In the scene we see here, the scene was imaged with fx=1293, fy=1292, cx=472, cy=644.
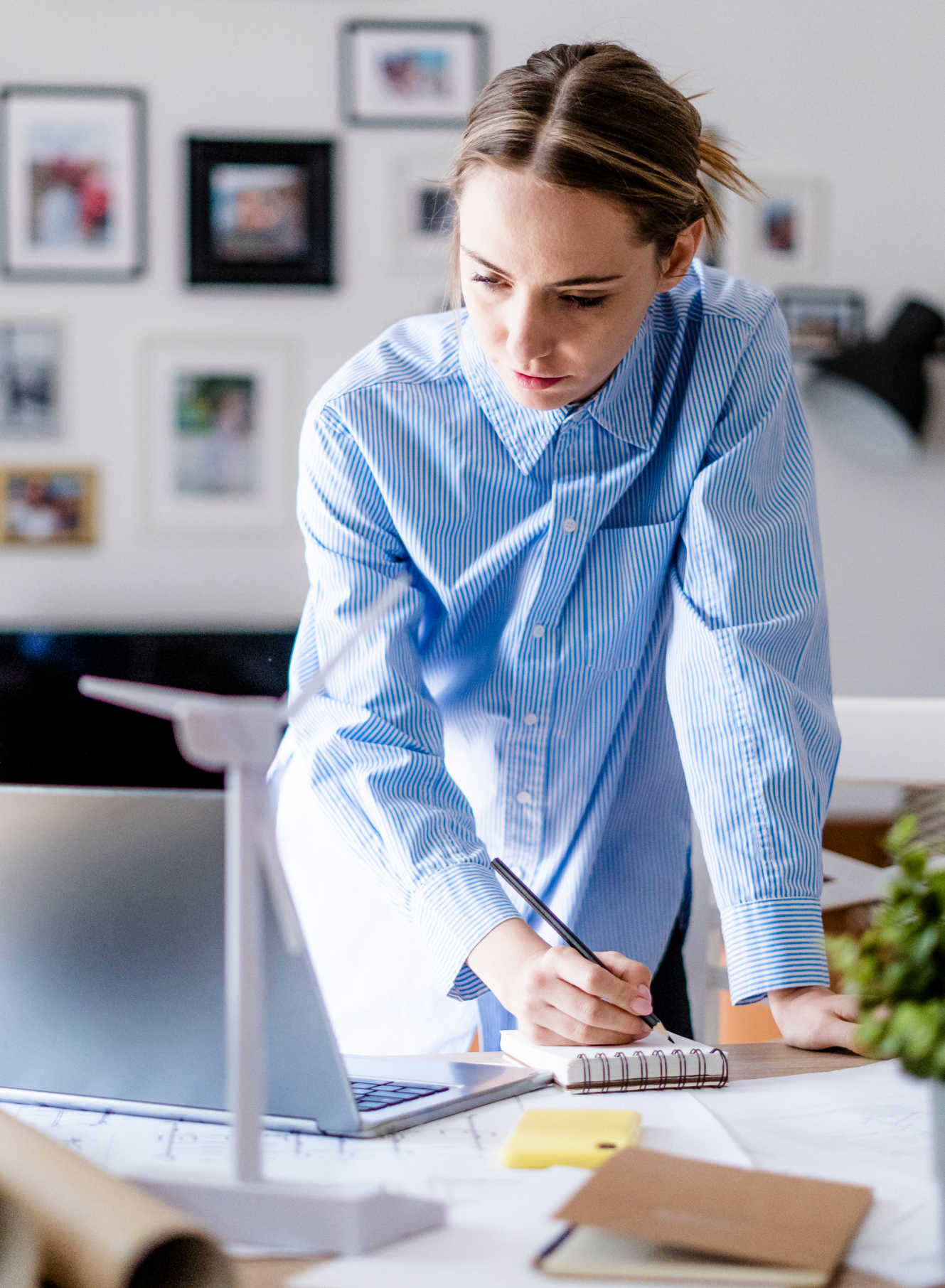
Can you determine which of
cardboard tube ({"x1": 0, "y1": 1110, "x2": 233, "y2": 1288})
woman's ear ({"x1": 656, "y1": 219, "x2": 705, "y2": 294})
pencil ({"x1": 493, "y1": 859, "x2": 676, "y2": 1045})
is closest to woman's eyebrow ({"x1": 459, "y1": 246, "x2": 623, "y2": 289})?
woman's ear ({"x1": 656, "y1": 219, "x2": 705, "y2": 294})

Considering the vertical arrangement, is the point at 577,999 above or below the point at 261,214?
below

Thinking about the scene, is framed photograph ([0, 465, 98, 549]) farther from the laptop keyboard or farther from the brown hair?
the laptop keyboard

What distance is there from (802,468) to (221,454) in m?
2.14

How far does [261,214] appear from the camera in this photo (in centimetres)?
303

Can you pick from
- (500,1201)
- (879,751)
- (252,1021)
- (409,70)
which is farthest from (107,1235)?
(409,70)

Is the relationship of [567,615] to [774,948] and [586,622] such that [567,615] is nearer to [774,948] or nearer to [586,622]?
[586,622]

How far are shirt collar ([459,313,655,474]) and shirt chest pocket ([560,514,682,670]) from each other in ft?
0.26

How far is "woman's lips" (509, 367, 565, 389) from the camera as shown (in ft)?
3.21

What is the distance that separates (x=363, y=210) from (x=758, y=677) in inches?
92.5

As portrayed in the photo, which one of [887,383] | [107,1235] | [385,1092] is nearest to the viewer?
[107,1235]

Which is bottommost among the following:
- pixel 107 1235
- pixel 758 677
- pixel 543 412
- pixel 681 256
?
pixel 107 1235

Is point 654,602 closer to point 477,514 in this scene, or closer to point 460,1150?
Answer: point 477,514

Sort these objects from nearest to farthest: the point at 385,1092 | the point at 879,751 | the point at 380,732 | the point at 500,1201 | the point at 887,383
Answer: the point at 500,1201 → the point at 385,1092 → the point at 380,732 → the point at 879,751 → the point at 887,383

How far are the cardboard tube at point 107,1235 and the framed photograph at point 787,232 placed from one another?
114 inches
